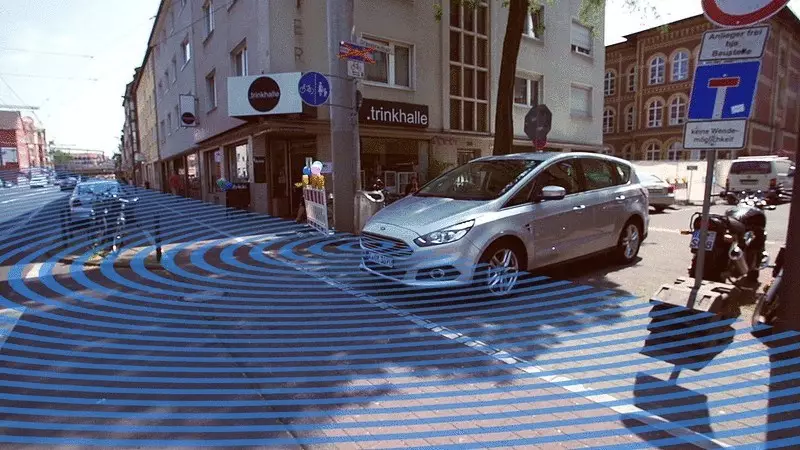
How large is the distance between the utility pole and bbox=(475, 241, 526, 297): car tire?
487cm

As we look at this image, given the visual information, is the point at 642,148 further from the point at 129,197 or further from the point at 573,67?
the point at 129,197

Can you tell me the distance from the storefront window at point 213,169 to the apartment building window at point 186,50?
4.81m

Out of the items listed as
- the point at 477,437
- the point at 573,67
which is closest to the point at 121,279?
the point at 477,437

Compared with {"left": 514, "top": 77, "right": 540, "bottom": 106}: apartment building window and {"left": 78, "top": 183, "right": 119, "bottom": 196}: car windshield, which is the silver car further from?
{"left": 514, "top": 77, "right": 540, "bottom": 106}: apartment building window

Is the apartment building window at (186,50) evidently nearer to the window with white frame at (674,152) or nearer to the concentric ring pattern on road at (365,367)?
the concentric ring pattern on road at (365,367)

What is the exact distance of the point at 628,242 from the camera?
6.71 meters

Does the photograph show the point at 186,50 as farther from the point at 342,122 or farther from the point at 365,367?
the point at 365,367

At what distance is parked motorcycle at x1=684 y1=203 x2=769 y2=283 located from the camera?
15.8 ft

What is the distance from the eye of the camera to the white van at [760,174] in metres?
16.8

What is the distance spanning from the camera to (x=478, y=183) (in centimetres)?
573

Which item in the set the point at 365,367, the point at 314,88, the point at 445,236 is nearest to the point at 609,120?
the point at 314,88

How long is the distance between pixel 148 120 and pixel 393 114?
107ft

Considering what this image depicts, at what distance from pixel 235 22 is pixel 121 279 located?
1150 cm

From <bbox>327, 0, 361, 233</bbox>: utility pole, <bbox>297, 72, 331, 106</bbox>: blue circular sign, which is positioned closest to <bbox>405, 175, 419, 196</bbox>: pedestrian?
<bbox>327, 0, 361, 233</bbox>: utility pole
